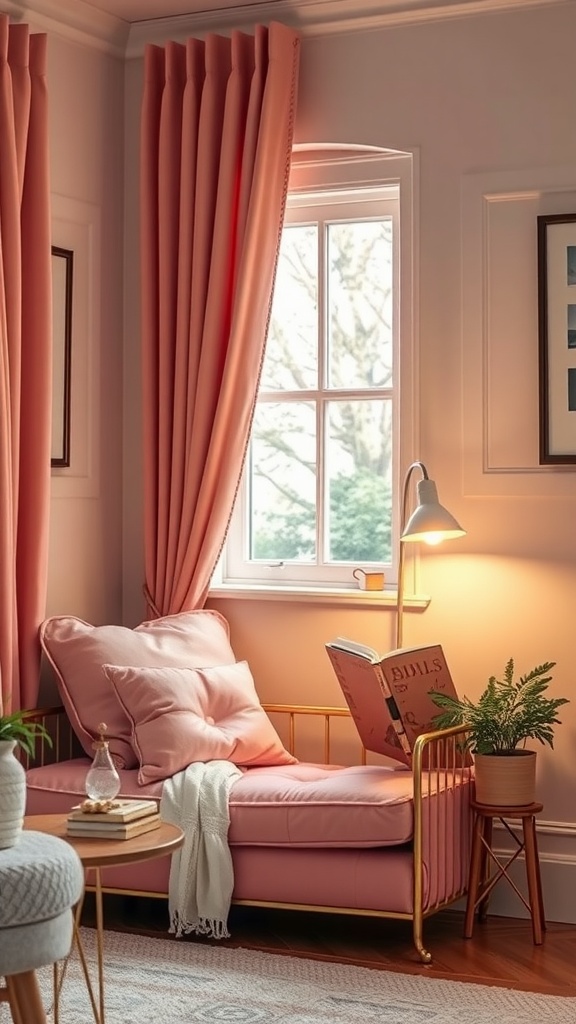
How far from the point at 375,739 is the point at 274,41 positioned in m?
2.32

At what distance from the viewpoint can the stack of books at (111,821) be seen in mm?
3182

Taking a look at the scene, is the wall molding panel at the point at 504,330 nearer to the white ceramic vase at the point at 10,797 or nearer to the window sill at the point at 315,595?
the window sill at the point at 315,595

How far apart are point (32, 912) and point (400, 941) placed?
1.64 metres

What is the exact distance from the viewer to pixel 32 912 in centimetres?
278

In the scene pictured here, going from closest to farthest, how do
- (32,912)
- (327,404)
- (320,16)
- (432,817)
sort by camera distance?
(32,912), (432,817), (320,16), (327,404)

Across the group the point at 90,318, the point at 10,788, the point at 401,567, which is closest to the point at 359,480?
the point at 401,567

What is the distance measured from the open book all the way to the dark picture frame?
3.92 feet

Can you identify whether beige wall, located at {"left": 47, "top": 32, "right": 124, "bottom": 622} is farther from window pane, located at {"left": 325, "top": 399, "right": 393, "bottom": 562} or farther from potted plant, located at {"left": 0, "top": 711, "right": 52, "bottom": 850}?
potted plant, located at {"left": 0, "top": 711, "right": 52, "bottom": 850}

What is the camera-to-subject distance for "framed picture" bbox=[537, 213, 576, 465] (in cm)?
446

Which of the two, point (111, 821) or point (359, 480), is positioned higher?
point (359, 480)

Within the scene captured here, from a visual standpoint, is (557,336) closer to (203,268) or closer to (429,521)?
(429,521)

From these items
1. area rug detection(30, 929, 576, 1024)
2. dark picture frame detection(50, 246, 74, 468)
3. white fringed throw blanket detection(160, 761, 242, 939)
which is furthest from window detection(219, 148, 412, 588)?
area rug detection(30, 929, 576, 1024)

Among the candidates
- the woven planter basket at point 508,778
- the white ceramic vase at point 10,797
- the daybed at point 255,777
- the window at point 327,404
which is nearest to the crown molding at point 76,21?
the window at point 327,404

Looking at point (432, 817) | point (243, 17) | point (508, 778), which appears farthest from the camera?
point (243, 17)
